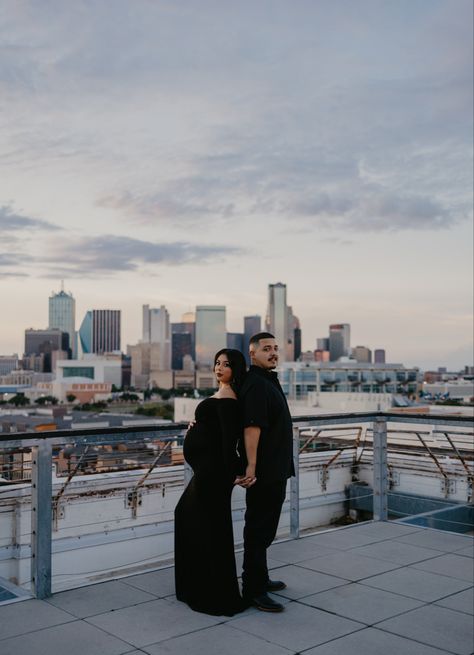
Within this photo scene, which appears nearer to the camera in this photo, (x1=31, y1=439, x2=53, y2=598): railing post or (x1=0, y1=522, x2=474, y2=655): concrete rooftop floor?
(x1=0, y1=522, x2=474, y2=655): concrete rooftop floor

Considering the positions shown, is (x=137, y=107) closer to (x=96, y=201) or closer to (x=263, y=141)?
(x=263, y=141)

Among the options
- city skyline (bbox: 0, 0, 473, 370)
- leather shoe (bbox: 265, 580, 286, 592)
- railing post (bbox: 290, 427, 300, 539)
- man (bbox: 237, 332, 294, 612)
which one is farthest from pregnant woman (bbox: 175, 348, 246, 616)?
city skyline (bbox: 0, 0, 473, 370)

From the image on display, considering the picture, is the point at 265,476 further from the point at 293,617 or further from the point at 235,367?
the point at 293,617

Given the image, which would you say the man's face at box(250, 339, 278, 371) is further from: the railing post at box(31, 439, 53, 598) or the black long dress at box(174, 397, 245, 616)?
the railing post at box(31, 439, 53, 598)

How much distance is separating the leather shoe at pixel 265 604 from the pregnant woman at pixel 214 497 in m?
0.08

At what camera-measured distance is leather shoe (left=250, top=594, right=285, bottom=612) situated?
12.8ft

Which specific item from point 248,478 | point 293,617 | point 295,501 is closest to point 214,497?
point 248,478

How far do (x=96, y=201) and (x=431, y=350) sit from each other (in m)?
40.9

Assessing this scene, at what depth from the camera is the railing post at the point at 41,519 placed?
4052 millimetres

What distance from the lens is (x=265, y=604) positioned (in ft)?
12.8

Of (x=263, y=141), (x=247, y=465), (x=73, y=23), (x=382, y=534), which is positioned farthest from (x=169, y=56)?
(x=263, y=141)

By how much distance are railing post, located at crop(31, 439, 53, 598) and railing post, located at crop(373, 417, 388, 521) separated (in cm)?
320

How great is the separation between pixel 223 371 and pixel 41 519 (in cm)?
133

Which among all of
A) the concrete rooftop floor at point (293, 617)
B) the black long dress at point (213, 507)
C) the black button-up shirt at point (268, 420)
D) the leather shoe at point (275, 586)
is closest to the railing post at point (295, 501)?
the concrete rooftop floor at point (293, 617)
